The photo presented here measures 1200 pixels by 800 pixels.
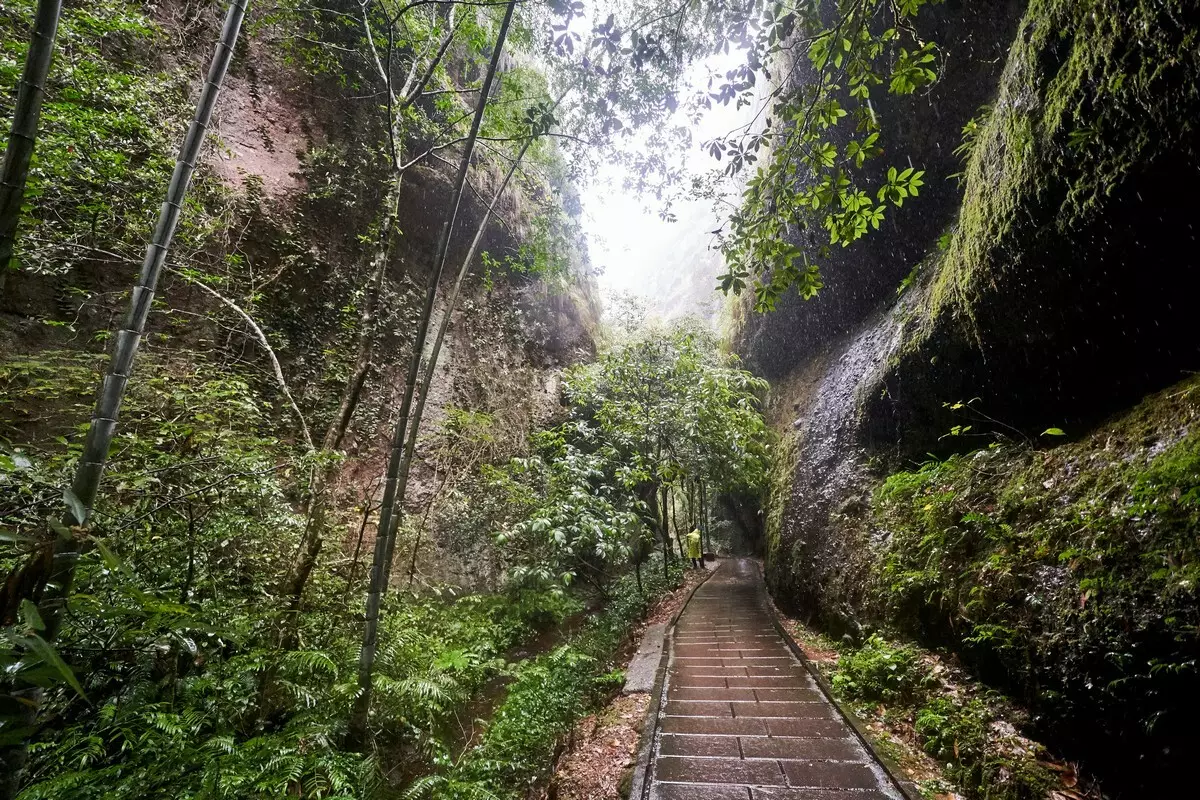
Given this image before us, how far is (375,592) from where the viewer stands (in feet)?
11.6

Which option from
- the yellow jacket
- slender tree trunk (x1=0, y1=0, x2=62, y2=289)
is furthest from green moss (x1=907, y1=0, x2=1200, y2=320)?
the yellow jacket

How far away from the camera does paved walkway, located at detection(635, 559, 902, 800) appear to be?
314 cm

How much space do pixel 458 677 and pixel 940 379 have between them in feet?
23.8

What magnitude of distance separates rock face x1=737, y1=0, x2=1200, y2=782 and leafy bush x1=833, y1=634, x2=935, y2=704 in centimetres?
77

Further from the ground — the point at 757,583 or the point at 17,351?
the point at 17,351

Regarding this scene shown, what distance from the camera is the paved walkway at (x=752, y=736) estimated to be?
314 centimetres

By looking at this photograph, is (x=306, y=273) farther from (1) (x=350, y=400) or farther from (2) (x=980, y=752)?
(2) (x=980, y=752)

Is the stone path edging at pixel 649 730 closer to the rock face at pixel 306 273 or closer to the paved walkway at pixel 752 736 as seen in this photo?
the paved walkway at pixel 752 736

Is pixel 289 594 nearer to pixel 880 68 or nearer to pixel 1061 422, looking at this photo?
pixel 1061 422

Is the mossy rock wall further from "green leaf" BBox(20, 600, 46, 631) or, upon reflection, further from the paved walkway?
"green leaf" BBox(20, 600, 46, 631)

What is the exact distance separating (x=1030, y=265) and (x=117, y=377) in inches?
271

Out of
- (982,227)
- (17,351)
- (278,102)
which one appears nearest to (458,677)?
(17,351)

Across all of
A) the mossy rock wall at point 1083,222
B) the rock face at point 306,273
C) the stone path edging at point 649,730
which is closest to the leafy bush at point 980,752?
the stone path edging at point 649,730

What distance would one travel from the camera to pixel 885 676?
4.42 m
